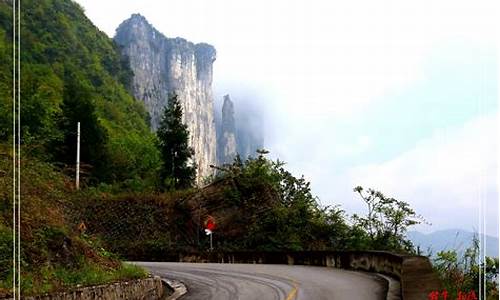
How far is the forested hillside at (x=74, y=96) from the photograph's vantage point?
167 feet

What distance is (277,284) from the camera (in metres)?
18.5

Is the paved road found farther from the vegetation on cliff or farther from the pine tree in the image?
the pine tree

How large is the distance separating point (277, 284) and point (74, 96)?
143 ft

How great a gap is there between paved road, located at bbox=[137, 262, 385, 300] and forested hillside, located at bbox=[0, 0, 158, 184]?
6.30 m

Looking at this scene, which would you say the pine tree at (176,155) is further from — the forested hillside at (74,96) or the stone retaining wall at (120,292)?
the stone retaining wall at (120,292)

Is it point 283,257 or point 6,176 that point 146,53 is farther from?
point 6,176

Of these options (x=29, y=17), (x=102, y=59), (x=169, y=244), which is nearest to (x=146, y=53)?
(x=102, y=59)

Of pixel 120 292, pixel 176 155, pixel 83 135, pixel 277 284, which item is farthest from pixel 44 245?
pixel 83 135

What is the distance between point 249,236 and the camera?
38.2 m

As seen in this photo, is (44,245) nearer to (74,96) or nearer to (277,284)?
(277,284)

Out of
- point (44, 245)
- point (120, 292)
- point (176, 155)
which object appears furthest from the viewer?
point (176, 155)

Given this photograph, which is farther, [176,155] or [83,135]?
[83,135]

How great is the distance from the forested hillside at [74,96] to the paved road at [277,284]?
630 centimetres

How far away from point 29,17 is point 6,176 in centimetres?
10383
